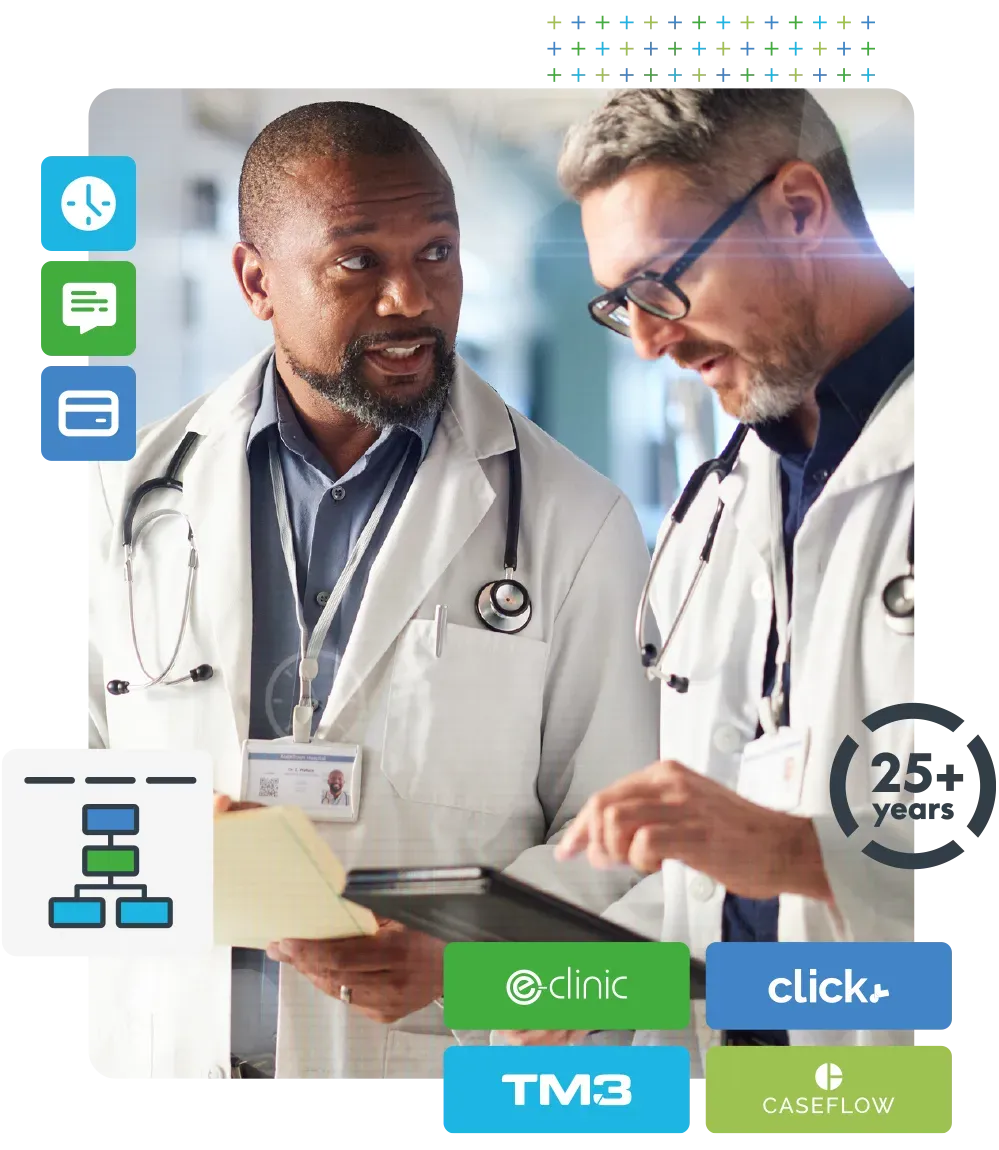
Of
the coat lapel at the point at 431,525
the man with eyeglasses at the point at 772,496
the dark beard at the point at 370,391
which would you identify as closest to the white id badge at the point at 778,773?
the man with eyeglasses at the point at 772,496

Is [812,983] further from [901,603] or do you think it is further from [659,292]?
[659,292]

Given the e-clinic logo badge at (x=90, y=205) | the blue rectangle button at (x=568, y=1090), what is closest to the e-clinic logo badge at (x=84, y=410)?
the e-clinic logo badge at (x=90, y=205)

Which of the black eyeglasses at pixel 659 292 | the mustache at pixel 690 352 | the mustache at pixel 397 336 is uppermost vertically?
the black eyeglasses at pixel 659 292

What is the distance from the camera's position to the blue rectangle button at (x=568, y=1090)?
2186 millimetres

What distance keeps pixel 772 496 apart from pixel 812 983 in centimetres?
80

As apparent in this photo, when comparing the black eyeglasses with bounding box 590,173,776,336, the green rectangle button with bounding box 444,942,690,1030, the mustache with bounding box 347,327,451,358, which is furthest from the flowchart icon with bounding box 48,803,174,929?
the black eyeglasses with bounding box 590,173,776,336

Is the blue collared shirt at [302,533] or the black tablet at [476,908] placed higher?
the blue collared shirt at [302,533]

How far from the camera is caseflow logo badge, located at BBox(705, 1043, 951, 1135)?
2188 millimetres

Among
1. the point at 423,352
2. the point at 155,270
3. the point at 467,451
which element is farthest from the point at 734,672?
the point at 155,270

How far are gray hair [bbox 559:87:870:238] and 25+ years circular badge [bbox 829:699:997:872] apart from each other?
2.62 ft

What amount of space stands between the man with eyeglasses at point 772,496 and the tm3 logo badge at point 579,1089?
0.26 metres

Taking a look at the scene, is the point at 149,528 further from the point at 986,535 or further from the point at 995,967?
the point at 995,967

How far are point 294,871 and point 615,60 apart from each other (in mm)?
1431

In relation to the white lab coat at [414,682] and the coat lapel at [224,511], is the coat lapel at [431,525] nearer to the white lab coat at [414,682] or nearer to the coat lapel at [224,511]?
the white lab coat at [414,682]
